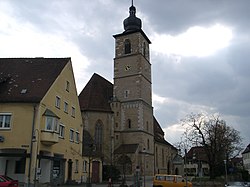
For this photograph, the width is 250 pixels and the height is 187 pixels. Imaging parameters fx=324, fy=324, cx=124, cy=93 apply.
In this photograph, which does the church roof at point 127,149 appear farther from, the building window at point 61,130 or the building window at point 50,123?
the building window at point 50,123

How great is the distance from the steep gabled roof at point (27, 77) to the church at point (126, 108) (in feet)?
54.2

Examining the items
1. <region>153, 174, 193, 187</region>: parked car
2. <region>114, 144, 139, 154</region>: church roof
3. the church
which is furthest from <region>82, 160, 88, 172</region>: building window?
<region>114, 144, 139, 154</region>: church roof

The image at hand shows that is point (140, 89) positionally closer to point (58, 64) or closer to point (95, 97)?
point (95, 97)

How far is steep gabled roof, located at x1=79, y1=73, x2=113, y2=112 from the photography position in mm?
53812

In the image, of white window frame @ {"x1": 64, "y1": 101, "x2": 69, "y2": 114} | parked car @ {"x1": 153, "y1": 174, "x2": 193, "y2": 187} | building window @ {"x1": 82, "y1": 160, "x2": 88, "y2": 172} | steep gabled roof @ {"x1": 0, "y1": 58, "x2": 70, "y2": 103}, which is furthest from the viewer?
building window @ {"x1": 82, "y1": 160, "x2": 88, "y2": 172}

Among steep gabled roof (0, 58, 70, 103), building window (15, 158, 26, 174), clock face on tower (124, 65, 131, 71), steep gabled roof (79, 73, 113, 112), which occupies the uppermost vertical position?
clock face on tower (124, 65, 131, 71)

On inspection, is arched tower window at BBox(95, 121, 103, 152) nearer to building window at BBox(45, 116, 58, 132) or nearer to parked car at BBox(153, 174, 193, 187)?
parked car at BBox(153, 174, 193, 187)

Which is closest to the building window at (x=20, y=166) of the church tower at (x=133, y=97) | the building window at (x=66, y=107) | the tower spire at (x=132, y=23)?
the building window at (x=66, y=107)

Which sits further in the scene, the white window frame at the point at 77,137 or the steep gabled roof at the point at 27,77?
the white window frame at the point at 77,137

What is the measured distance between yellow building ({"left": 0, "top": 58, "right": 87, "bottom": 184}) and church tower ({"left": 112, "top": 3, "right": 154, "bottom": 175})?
20.1m

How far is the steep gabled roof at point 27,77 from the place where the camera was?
1133 inches

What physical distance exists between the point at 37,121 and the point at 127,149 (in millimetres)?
28424

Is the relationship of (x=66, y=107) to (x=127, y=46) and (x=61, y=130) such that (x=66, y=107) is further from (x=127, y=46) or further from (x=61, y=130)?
(x=127, y=46)

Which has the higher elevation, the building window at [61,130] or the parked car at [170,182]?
the building window at [61,130]
